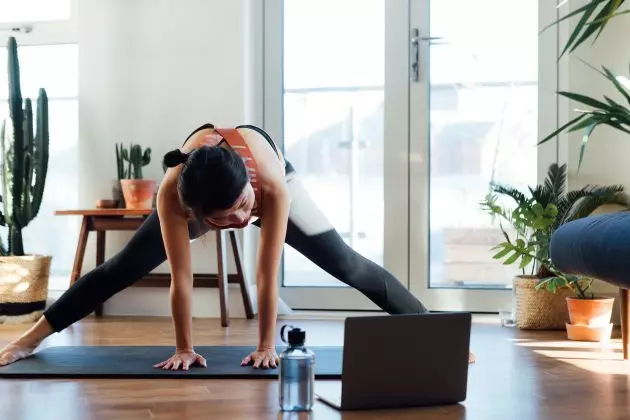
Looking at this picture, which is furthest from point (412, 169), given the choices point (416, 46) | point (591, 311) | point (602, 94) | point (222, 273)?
point (591, 311)

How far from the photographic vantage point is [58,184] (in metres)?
4.74

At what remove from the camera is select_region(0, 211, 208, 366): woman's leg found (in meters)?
2.61

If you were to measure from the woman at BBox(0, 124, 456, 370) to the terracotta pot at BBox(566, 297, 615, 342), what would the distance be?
0.99 meters

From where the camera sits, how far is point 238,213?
2.17m

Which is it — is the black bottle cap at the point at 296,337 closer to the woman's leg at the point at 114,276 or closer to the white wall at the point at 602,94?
the woman's leg at the point at 114,276

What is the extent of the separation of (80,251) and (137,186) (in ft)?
1.35

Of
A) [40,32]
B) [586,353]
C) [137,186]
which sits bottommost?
[586,353]

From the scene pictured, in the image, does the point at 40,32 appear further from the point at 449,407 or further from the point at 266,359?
the point at 449,407

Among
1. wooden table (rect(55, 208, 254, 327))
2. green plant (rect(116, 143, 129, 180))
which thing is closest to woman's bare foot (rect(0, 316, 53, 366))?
wooden table (rect(55, 208, 254, 327))

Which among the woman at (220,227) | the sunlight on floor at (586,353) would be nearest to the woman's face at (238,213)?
the woman at (220,227)

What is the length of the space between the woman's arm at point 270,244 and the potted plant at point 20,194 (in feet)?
6.35

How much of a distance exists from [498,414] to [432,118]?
2444 mm

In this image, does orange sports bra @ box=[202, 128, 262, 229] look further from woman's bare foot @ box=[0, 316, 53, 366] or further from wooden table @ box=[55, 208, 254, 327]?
wooden table @ box=[55, 208, 254, 327]

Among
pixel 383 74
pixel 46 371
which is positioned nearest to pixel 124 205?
pixel 383 74
